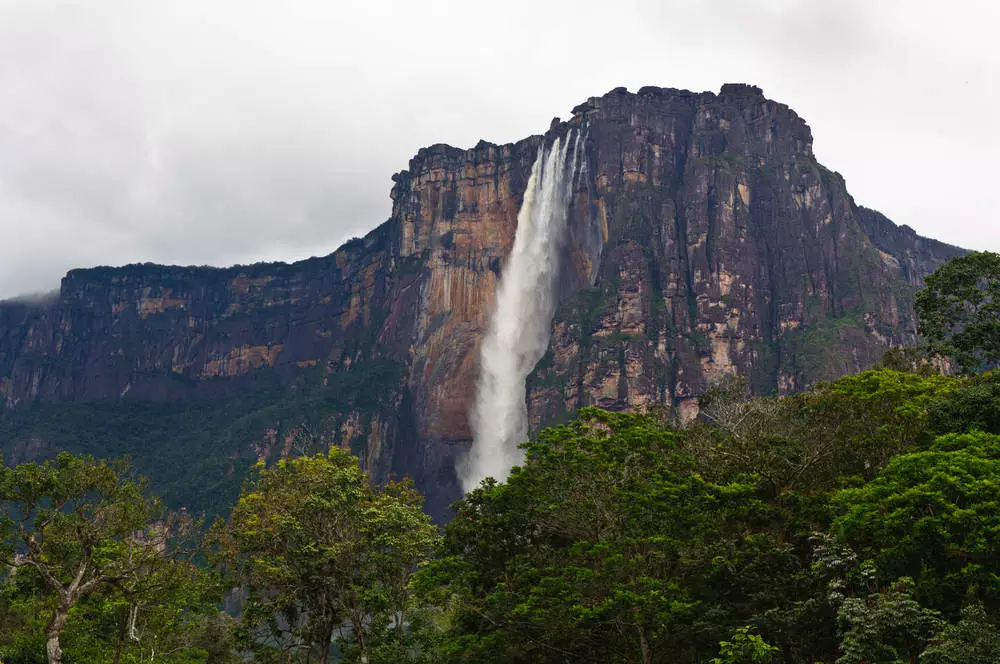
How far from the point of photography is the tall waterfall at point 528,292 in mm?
124625

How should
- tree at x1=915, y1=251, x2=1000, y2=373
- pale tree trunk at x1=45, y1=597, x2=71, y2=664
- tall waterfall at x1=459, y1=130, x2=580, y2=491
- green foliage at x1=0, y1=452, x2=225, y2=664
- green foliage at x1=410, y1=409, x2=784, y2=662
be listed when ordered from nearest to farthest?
green foliage at x1=410, y1=409, x2=784, y2=662 < pale tree trunk at x1=45, y1=597, x2=71, y2=664 < green foliage at x1=0, y1=452, x2=225, y2=664 < tree at x1=915, y1=251, x2=1000, y2=373 < tall waterfall at x1=459, y1=130, x2=580, y2=491

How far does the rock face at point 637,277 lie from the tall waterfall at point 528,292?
1901mm

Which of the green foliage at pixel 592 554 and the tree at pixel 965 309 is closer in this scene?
the green foliage at pixel 592 554

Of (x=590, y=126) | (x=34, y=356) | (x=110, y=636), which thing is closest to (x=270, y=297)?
(x=34, y=356)

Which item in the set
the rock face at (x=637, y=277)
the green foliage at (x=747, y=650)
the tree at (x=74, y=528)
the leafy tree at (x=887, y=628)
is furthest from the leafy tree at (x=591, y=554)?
the rock face at (x=637, y=277)

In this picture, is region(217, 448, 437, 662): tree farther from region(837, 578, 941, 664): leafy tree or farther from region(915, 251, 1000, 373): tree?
region(915, 251, 1000, 373): tree

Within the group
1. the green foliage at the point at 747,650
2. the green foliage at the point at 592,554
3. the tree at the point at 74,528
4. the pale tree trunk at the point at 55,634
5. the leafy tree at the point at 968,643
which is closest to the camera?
the leafy tree at the point at 968,643

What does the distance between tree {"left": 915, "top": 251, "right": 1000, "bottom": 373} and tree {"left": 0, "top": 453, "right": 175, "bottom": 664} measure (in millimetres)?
31874

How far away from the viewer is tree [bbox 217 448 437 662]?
1116 inches

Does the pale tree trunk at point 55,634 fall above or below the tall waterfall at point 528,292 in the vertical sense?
below

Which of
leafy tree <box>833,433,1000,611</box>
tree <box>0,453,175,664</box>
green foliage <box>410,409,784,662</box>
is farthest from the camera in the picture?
tree <box>0,453,175,664</box>

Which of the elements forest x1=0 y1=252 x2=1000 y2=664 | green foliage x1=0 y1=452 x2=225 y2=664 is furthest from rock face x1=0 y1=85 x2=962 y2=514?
green foliage x1=0 y1=452 x2=225 y2=664

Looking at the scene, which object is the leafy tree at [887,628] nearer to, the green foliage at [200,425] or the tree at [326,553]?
the tree at [326,553]

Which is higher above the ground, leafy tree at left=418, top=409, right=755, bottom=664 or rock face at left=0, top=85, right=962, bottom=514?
rock face at left=0, top=85, right=962, bottom=514
